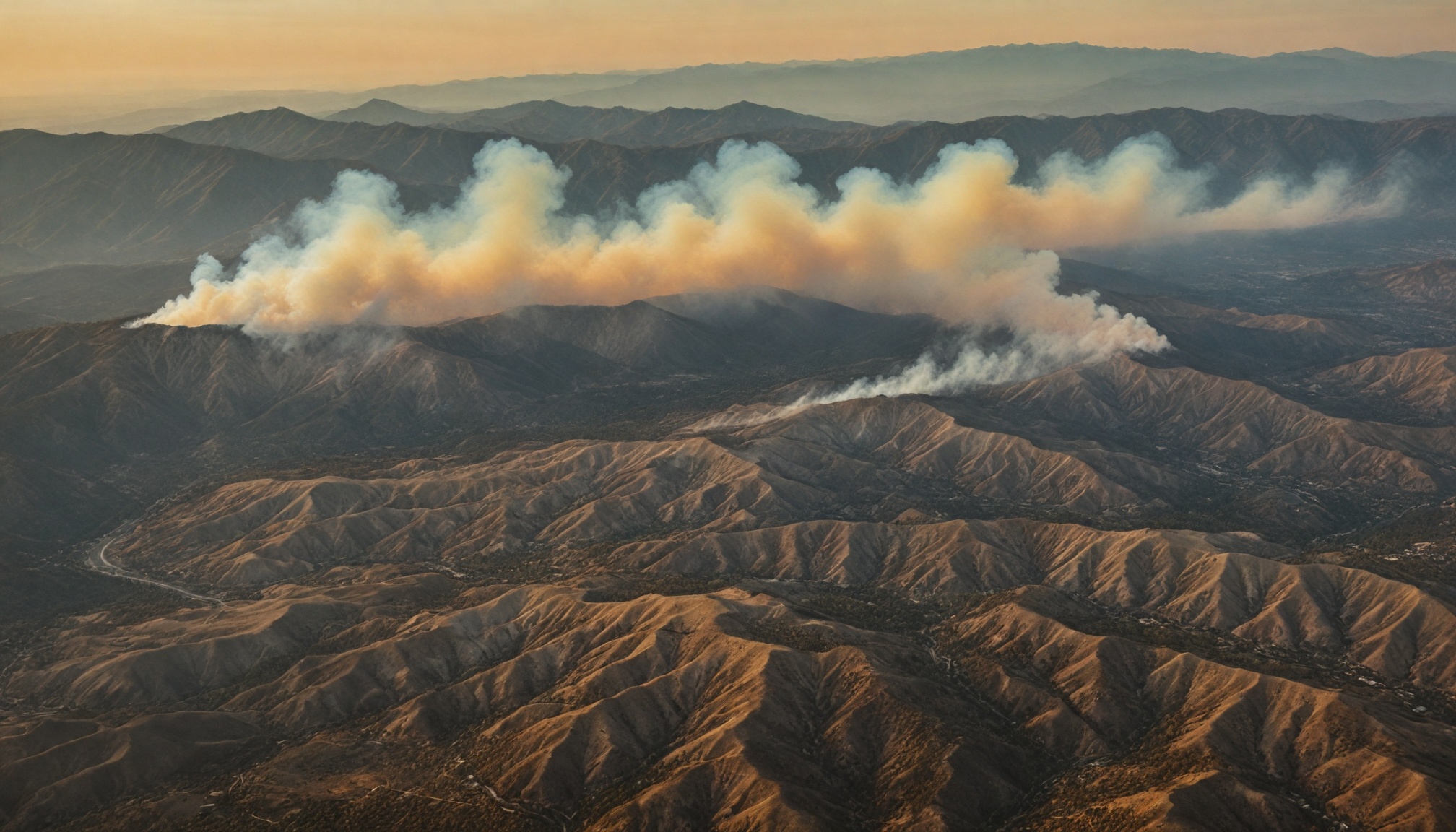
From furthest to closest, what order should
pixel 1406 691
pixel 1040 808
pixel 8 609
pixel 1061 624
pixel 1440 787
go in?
1. pixel 8 609
2. pixel 1061 624
3. pixel 1406 691
4. pixel 1040 808
5. pixel 1440 787

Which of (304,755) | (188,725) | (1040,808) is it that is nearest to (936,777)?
(1040,808)

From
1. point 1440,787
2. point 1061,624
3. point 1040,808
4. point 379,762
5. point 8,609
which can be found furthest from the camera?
point 8,609

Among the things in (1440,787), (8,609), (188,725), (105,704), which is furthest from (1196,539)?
(8,609)

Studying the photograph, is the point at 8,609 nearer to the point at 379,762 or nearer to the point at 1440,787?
the point at 379,762

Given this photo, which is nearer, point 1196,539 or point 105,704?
point 105,704

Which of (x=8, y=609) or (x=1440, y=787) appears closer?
(x=1440, y=787)

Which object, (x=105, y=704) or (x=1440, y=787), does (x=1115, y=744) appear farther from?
(x=105, y=704)
